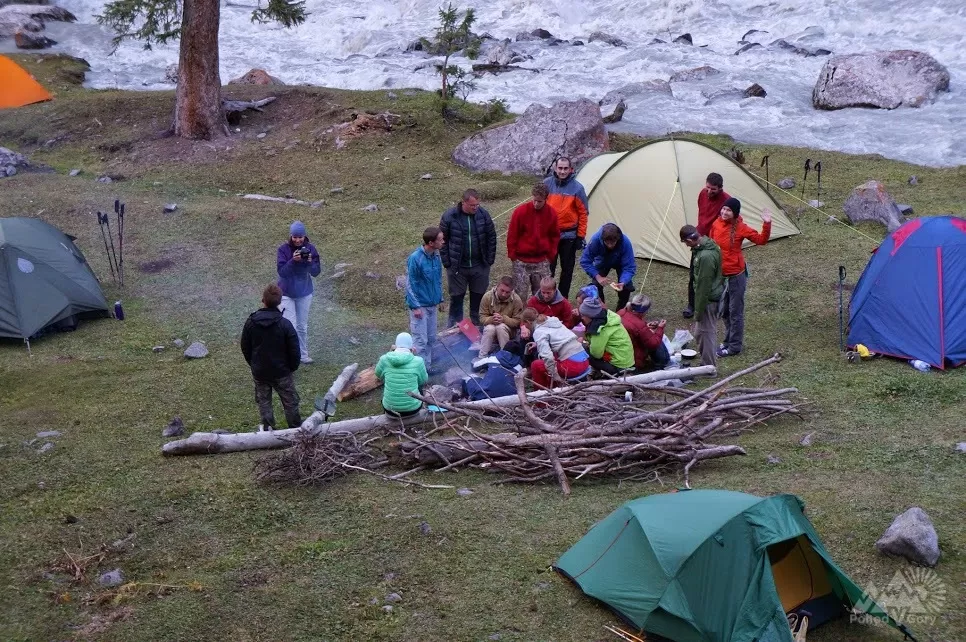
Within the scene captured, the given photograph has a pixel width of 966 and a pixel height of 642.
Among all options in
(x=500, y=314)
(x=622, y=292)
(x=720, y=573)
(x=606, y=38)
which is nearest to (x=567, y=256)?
(x=622, y=292)

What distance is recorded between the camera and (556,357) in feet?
30.2

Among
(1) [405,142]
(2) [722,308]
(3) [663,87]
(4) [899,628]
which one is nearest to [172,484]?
(4) [899,628]

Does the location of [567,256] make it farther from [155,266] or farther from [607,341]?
[155,266]

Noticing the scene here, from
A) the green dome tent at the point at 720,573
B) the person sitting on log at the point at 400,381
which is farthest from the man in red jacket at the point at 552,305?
the green dome tent at the point at 720,573

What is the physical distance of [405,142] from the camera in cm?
1844

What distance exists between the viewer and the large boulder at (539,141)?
671 inches

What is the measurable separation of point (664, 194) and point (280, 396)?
6.64 m

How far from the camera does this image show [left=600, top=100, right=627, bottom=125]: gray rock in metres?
20.7

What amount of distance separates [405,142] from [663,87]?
27.8ft

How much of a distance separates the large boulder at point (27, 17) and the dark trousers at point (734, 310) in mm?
25846

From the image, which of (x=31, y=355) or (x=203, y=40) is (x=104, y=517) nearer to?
(x=31, y=355)

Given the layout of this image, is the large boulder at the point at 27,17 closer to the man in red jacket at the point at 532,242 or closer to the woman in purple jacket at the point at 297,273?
the woman in purple jacket at the point at 297,273

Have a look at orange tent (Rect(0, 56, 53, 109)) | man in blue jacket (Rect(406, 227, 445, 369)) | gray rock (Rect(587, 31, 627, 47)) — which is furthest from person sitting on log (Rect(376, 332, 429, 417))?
gray rock (Rect(587, 31, 627, 47))

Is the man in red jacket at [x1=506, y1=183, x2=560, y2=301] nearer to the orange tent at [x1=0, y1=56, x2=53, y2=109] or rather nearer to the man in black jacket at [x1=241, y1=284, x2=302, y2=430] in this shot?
the man in black jacket at [x1=241, y1=284, x2=302, y2=430]
